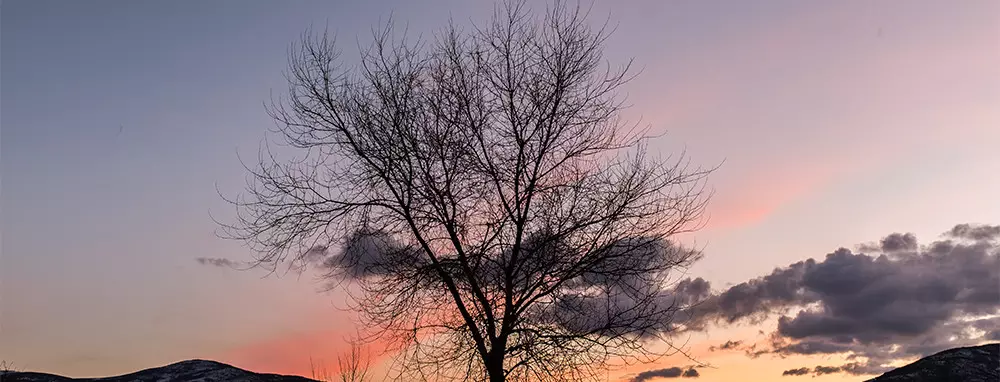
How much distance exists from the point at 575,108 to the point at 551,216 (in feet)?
6.82

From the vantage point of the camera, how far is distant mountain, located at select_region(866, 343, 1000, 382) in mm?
13891

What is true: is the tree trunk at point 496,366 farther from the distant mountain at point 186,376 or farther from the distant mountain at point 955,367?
the distant mountain at point 955,367

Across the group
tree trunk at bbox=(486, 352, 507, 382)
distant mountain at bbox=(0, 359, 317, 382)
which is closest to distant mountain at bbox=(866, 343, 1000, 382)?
tree trunk at bbox=(486, 352, 507, 382)

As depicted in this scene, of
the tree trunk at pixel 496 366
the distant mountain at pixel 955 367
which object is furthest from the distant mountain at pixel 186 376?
the distant mountain at pixel 955 367

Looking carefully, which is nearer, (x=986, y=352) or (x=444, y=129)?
(x=444, y=129)

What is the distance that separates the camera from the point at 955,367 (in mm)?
14234

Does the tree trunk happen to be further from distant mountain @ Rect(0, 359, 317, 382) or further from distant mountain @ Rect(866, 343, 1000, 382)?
distant mountain @ Rect(866, 343, 1000, 382)

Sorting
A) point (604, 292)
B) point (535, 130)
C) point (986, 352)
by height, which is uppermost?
point (535, 130)

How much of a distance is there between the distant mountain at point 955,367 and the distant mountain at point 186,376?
11716 millimetres

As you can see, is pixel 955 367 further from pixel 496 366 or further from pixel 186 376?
pixel 186 376

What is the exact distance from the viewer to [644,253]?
12016mm

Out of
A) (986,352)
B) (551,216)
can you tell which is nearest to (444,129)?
(551,216)

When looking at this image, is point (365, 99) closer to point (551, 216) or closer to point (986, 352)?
point (551, 216)

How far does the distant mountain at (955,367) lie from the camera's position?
1389 cm
